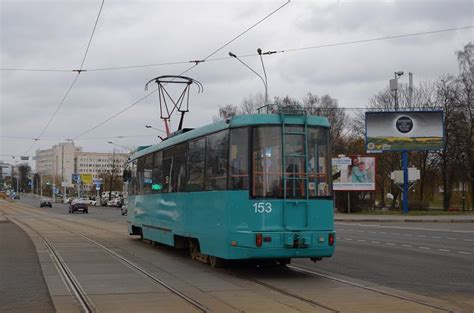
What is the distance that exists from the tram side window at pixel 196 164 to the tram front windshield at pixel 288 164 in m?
1.95

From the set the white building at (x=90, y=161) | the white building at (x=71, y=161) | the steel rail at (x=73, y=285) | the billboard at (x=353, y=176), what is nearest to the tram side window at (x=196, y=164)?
the steel rail at (x=73, y=285)

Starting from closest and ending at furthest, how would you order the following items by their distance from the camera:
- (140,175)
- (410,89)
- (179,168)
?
1. (179,168)
2. (140,175)
3. (410,89)

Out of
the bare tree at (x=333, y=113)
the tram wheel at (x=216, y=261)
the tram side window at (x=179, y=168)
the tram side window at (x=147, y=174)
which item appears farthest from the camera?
the bare tree at (x=333, y=113)

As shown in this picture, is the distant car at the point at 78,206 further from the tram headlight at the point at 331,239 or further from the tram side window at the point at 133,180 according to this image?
the tram headlight at the point at 331,239

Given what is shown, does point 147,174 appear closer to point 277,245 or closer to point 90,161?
point 277,245

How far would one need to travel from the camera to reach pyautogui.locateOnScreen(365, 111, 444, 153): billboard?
159ft

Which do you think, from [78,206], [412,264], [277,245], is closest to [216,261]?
[277,245]

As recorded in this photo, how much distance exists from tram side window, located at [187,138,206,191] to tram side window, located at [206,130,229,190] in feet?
1.07

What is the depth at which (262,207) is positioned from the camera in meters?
11.4

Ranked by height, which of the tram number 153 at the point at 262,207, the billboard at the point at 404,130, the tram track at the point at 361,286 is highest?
the billboard at the point at 404,130

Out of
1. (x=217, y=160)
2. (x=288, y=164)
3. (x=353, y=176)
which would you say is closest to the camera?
(x=288, y=164)

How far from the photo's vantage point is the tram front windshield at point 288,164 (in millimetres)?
11578

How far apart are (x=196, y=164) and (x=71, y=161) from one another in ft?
405

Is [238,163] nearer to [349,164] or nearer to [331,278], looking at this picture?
[331,278]
